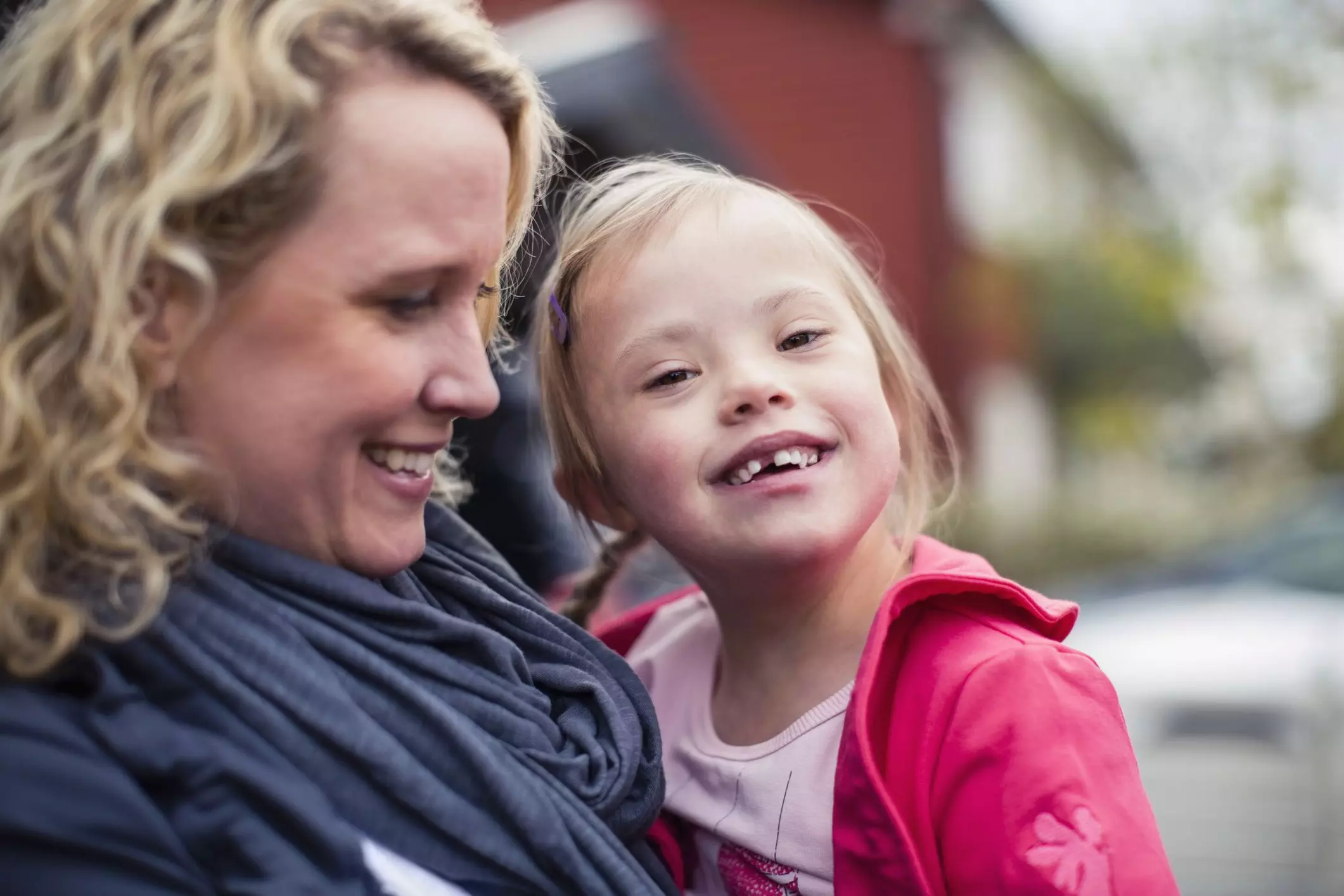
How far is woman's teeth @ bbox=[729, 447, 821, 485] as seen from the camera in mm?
1841

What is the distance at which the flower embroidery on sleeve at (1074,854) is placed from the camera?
4.67 ft

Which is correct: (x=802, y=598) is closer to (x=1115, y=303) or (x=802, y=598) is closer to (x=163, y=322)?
(x=163, y=322)

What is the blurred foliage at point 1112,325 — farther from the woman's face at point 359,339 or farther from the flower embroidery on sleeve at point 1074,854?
the woman's face at point 359,339

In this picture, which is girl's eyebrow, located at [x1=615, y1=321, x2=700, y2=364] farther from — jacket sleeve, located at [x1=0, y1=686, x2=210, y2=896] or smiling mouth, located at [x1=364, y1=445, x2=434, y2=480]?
jacket sleeve, located at [x1=0, y1=686, x2=210, y2=896]

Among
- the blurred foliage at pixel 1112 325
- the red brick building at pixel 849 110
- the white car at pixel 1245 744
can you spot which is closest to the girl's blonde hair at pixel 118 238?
the white car at pixel 1245 744

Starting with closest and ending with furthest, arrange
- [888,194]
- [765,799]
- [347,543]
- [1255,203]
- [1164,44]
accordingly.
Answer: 1. [347,543]
2. [765,799]
3. [888,194]
4. [1255,203]
5. [1164,44]

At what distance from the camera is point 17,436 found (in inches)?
48.7

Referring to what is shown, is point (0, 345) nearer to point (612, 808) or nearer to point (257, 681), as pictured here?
point (257, 681)

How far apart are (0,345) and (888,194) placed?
14.1 meters

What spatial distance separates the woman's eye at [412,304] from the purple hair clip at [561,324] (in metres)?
0.69

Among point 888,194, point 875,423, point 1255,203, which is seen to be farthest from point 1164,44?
point 875,423

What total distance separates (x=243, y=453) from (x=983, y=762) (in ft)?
2.90

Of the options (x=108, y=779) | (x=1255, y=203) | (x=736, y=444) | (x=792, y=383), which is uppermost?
(x=1255, y=203)

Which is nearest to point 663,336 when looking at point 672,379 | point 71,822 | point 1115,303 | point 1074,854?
point 672,379
